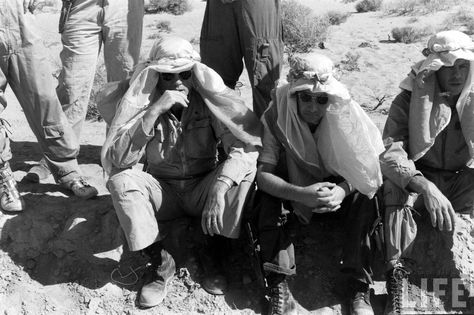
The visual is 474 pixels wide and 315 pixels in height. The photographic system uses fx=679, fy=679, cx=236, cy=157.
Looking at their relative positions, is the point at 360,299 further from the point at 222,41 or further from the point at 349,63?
the point at 349,63

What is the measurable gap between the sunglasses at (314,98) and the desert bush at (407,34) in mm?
6234

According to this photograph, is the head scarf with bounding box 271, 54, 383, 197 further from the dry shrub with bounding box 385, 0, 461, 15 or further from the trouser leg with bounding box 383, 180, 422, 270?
the dry shrub with bounding box 385, 0, 461, 15

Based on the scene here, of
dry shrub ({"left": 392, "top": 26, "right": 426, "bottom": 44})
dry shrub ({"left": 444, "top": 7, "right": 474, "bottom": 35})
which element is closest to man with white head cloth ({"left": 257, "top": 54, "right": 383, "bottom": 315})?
dry shrub ({"left": 392, "top": 26, "right": 426, "bottom": 44})

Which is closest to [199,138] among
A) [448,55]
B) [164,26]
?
[448,55]

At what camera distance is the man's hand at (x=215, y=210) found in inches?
153

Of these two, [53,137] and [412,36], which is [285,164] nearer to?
[53,137]

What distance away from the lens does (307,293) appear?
423cm

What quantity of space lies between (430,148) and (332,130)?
72 centimetres

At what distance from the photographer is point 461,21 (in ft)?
35.1

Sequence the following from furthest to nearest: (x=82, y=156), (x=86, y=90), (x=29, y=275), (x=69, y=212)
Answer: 1. (x=82, y=156)
2. (x=86, y=90)
3. (x=69, y=212)
4. (x=29, y=275)

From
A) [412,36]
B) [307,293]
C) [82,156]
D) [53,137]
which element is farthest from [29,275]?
[412,36]

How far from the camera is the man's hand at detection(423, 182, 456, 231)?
382 cm

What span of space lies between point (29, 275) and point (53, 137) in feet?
3.12

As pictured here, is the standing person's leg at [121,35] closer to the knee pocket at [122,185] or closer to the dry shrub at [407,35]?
the knee pocket at [122,185]
